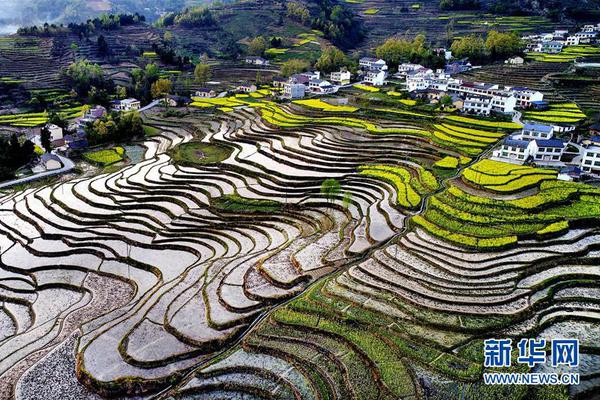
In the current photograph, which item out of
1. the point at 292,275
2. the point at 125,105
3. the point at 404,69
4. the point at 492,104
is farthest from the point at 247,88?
the point at 292,275

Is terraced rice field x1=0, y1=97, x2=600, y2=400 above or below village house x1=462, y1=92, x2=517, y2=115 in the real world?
below

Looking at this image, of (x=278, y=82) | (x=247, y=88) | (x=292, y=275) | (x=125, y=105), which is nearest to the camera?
(x=292, y=275)

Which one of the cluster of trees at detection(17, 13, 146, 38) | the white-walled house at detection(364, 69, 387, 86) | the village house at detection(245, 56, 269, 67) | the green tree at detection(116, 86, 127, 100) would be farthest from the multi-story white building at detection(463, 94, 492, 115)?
the cluster of trees at detection(17, 13, 146, 38)

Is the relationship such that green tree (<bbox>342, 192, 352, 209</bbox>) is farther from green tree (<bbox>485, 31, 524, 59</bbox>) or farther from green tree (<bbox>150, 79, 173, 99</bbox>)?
green tree (<bbox>485, 31, 524, 59</bbox>)

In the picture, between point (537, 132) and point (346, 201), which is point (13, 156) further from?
point (537, 132)

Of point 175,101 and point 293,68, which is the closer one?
point 175,101

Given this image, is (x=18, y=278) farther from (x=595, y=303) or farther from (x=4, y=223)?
(x=595, y=303)

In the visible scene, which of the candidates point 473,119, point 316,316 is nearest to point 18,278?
point 316,316
